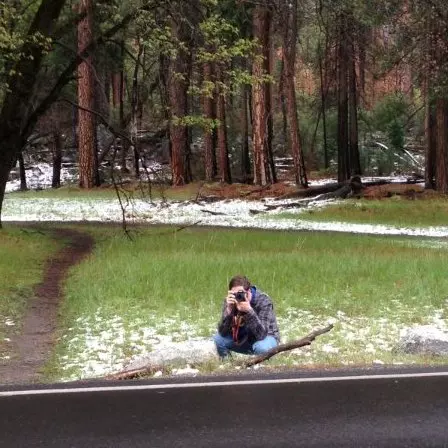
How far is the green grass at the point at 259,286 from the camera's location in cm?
914

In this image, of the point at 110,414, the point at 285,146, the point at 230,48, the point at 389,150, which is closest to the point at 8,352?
the point at 110,414

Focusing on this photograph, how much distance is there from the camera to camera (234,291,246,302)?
303 inches

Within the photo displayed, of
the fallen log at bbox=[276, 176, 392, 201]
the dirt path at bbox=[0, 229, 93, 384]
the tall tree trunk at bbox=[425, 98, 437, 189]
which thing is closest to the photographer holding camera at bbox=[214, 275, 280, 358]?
the dirt path at bbox=[0, 229, 93, 384]

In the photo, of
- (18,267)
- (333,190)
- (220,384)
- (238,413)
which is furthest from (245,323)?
(333,190)

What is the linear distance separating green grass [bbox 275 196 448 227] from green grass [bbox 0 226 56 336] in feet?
36.7

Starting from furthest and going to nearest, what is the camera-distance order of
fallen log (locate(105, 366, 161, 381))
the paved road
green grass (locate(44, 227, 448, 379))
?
green grass (locate(44, 227, 448, 379)) < fallen log (locate(105, 366, 161, 381)) < the paved road

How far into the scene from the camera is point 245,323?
7902 mm

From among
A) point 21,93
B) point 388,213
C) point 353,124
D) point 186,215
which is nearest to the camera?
point 21,93

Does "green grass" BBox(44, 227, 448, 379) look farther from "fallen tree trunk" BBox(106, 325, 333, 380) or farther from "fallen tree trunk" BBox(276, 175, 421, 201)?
"fallen tree trunk" BBox(276, 175, 421, 201)

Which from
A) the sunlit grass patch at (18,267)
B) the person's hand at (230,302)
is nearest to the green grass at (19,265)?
the sunlit grass patch at (18,267)

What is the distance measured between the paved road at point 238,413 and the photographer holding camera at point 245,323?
0.91 meters

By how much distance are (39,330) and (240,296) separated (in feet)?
11.5

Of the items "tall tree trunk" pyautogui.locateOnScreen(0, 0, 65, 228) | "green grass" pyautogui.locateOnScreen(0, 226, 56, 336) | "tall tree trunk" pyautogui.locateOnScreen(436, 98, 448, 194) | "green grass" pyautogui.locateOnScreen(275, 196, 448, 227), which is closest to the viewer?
"green grass" pyautogui.locateOnScreen(0, 226, 56, 336)

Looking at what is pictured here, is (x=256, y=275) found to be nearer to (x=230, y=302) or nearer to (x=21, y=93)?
(x=230, y=302)
